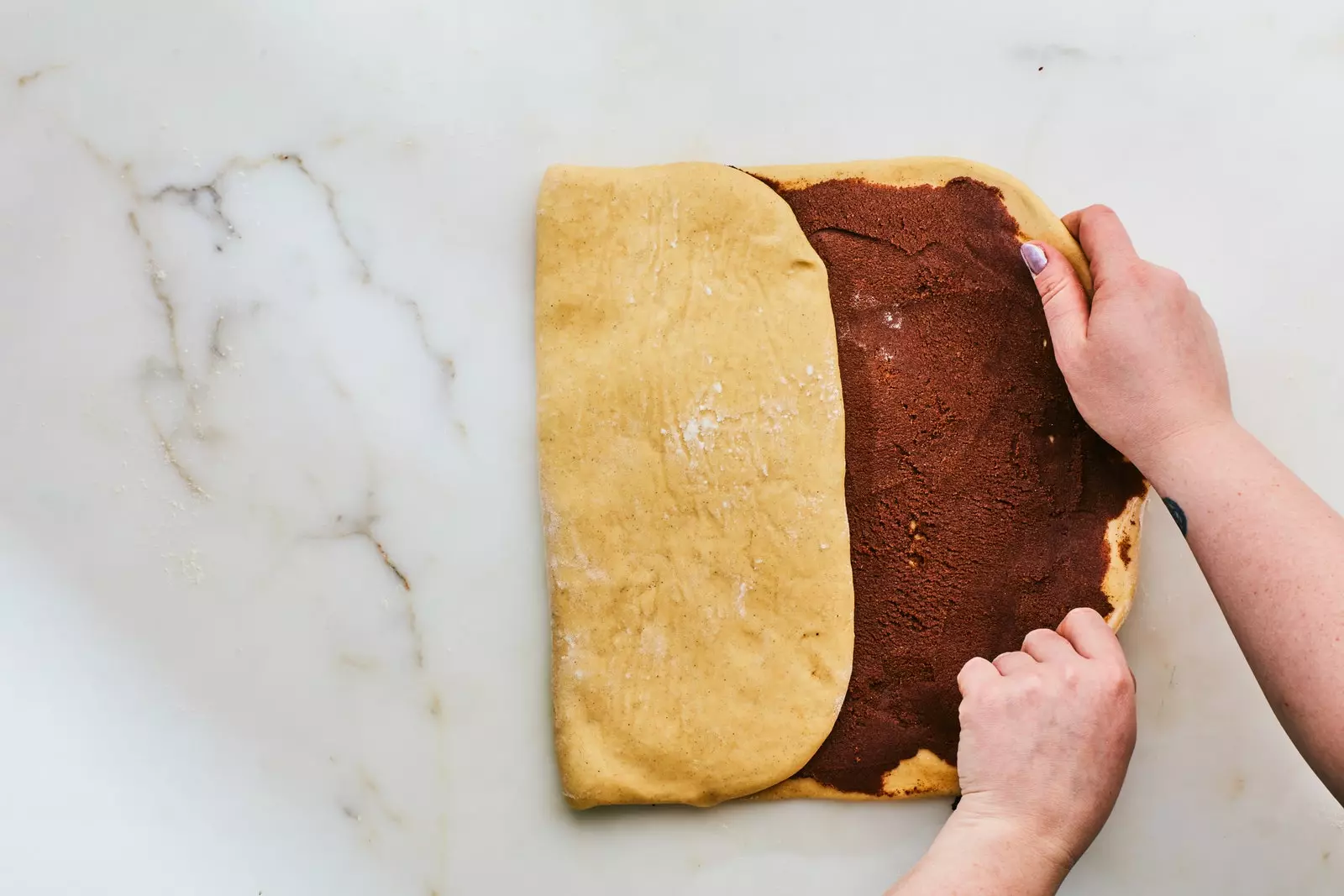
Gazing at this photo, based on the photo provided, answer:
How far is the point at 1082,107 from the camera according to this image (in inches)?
55.7

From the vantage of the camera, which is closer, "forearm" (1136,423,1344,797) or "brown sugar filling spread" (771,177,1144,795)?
"forearm" (1136,423,1344,797)

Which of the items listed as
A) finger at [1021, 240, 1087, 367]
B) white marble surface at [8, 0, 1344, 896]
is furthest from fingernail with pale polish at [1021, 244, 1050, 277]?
white marble surface at [8, 0, 1344, 896]

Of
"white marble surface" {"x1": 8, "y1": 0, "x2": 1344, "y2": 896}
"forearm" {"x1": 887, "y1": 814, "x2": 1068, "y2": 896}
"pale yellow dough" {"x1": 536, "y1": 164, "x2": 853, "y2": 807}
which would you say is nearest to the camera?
"forearm" {"x1": 887, "y1": 814, "x2": 1068, "y2": 896}

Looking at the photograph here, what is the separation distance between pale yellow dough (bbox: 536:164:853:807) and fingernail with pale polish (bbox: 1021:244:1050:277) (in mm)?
283

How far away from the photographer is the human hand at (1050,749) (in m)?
1.16

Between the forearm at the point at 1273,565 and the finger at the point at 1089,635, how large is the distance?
14 cm

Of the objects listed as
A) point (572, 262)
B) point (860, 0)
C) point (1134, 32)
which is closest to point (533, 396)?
point (572, 262)

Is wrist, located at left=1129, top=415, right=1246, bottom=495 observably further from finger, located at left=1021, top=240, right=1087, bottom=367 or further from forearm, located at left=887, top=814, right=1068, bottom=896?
forearm, located at left=887, top=814, right=1068, bottom=896

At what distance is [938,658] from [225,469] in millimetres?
1098

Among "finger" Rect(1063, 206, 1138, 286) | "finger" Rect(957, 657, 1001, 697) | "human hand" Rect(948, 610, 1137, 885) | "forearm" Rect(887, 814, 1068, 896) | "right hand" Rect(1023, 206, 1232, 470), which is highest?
"finger" Rect(1063, 206, 1138, 286)

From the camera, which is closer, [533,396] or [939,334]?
[939,334]

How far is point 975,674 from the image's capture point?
47.2 inches

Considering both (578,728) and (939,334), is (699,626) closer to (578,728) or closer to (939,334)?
(578,728)

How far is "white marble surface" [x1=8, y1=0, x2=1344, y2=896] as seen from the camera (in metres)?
1.34
